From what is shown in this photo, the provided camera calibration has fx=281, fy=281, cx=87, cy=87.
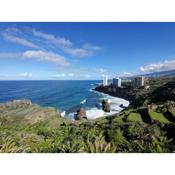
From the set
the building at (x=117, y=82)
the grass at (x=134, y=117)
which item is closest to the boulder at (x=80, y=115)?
the building at (x=117, y=82)

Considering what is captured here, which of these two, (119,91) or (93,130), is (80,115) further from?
(93,130)

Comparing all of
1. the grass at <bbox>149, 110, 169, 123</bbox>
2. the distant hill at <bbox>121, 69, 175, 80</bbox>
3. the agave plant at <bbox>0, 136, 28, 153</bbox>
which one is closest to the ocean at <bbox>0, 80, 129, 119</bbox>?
the grass at <bbox>149, 110, 169, 123</bbox>

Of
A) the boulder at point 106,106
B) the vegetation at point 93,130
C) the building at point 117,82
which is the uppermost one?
the building at point 117,82

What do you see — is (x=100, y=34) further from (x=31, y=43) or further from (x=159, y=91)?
(x=159, y=91)

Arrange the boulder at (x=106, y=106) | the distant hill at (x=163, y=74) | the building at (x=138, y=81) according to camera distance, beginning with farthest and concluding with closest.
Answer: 1. the boulder at (x=106, y=106)
2. the building at (x=138, y=81)
3. the distant hill at (x=163, y=74)

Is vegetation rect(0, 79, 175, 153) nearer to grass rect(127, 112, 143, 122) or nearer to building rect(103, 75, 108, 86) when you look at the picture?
grass rect(127, 112, 143, 122)

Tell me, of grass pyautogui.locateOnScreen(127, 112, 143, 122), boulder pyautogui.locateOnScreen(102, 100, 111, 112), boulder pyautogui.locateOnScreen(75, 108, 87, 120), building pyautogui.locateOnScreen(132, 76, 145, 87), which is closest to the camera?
grass pyautogui.locateOnScreen(127, 112, 143, 122)

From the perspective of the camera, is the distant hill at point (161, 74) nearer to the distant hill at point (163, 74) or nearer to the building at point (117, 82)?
the distant hill at point (163, 74)
